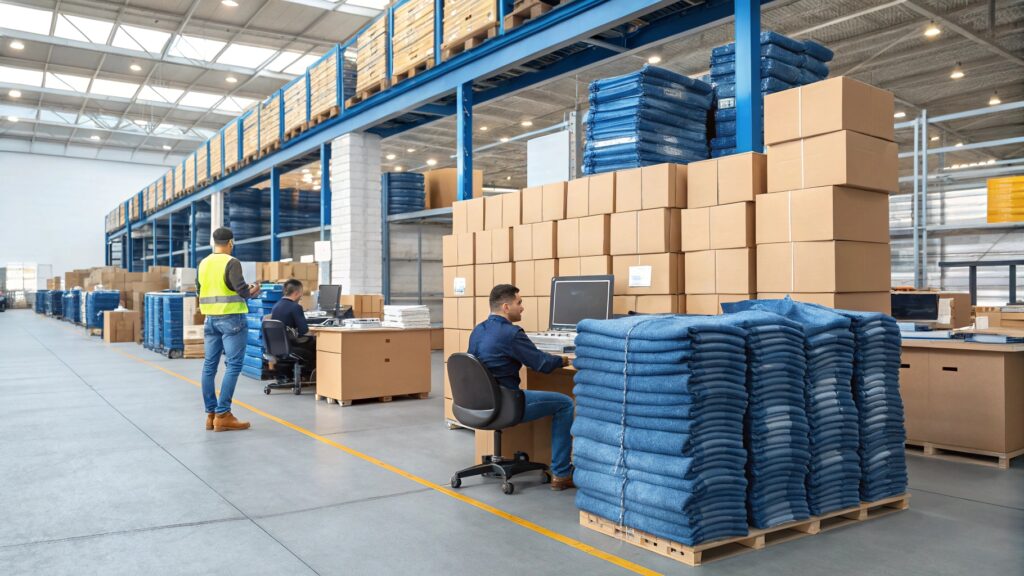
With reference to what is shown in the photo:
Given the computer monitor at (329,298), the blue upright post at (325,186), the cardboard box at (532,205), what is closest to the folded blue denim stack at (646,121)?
the cardboard box at (532,205)

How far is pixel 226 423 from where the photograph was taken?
6566 millimetres

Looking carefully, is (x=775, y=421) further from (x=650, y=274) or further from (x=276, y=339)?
(x=276, y=339)

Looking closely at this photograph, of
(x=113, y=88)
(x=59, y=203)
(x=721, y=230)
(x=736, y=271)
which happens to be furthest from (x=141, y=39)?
(x=736, y=271)

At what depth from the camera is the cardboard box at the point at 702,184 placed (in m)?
4.98

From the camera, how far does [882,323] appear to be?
406cm

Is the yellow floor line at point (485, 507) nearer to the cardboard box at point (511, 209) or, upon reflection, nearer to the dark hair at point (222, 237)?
the dark hair at point (222, 237)

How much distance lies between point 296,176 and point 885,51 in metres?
18.0

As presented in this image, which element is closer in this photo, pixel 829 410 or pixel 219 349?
pixel 829 410

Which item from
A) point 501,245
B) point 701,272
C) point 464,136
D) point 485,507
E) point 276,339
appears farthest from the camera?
point 464,136

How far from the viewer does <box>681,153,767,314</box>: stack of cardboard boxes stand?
4.75 meters

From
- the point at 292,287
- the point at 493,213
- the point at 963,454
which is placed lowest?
the point at 963,454

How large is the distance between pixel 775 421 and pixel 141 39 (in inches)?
837

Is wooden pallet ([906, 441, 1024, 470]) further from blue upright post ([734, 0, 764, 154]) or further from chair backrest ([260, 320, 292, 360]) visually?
chair backrest ([260, 320, 292, 360])

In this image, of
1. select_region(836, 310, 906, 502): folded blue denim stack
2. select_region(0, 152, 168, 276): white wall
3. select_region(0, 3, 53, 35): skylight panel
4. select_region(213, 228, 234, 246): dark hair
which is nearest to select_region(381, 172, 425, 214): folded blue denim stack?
select_region(213, 228, 234, 246): dark hair
